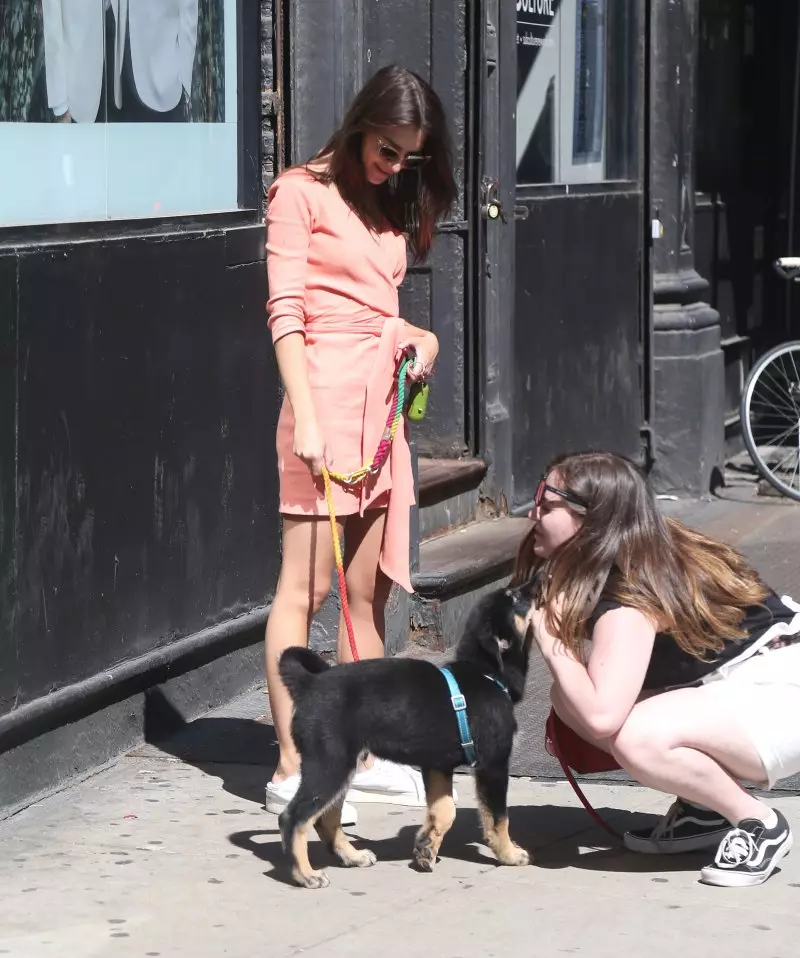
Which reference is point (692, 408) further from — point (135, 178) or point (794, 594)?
point (135, 178)

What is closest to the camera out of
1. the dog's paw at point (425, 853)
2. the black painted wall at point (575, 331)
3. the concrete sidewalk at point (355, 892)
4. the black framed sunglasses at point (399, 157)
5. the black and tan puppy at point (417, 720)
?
the concrete sidewalk at point (355, 892)

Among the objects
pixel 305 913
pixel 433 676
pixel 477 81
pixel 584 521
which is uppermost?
pixel 477 81

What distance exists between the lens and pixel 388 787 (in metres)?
4.72

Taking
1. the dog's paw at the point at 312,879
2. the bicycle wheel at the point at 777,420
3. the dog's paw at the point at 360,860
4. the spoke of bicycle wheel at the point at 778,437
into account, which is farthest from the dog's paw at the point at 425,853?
the spoke of bicycle wheel at the point at 778,437

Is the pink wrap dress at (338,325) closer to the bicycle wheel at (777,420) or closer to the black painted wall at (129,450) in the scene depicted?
the black painted wall at (129,450)

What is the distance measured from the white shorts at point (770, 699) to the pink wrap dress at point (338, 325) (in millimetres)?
942

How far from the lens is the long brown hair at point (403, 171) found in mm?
4297

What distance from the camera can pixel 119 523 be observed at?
4.96m

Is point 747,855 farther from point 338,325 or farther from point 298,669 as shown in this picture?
point 338,325

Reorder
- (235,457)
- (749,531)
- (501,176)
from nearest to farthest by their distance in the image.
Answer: (235,457) → (501,176) → (749,531)

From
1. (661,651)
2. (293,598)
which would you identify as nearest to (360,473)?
(293,598)

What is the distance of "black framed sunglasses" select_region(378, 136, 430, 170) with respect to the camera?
438cm

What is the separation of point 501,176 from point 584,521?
132 inches

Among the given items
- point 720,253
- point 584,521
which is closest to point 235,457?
point 584,521
